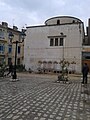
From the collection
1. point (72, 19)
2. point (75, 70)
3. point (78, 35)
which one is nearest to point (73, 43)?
point (78, 35)

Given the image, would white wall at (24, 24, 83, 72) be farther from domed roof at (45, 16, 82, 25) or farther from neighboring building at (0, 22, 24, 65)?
neighboring building at (0, 22, 24, 65)

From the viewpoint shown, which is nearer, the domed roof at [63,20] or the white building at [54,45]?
the white building at [54,45]

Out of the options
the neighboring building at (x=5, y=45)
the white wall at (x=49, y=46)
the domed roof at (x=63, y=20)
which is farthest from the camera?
the neighboring building at (x=5, y=45)

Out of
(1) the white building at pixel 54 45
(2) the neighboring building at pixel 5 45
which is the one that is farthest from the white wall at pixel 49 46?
(2) the neighboring building at pixel 5 45

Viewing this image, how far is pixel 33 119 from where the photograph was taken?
516cm

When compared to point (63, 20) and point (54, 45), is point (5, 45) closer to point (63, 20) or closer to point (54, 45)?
point (63, 20)

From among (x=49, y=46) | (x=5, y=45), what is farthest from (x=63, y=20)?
(x=5, y=45)

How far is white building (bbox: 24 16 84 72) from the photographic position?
28109 mm

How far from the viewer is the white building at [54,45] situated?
28.1 metres

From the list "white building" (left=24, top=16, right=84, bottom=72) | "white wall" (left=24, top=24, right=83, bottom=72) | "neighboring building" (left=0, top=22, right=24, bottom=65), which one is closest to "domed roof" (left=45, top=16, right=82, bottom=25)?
"white building" (left=24, top=16, right=84, bottom=72)

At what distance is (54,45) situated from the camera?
29.5 meters

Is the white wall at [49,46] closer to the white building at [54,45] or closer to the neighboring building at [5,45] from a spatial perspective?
the white building at [54,45]

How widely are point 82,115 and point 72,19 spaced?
94.8ft

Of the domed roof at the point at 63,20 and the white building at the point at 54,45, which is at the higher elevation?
the domed roof at the point at 63,20
